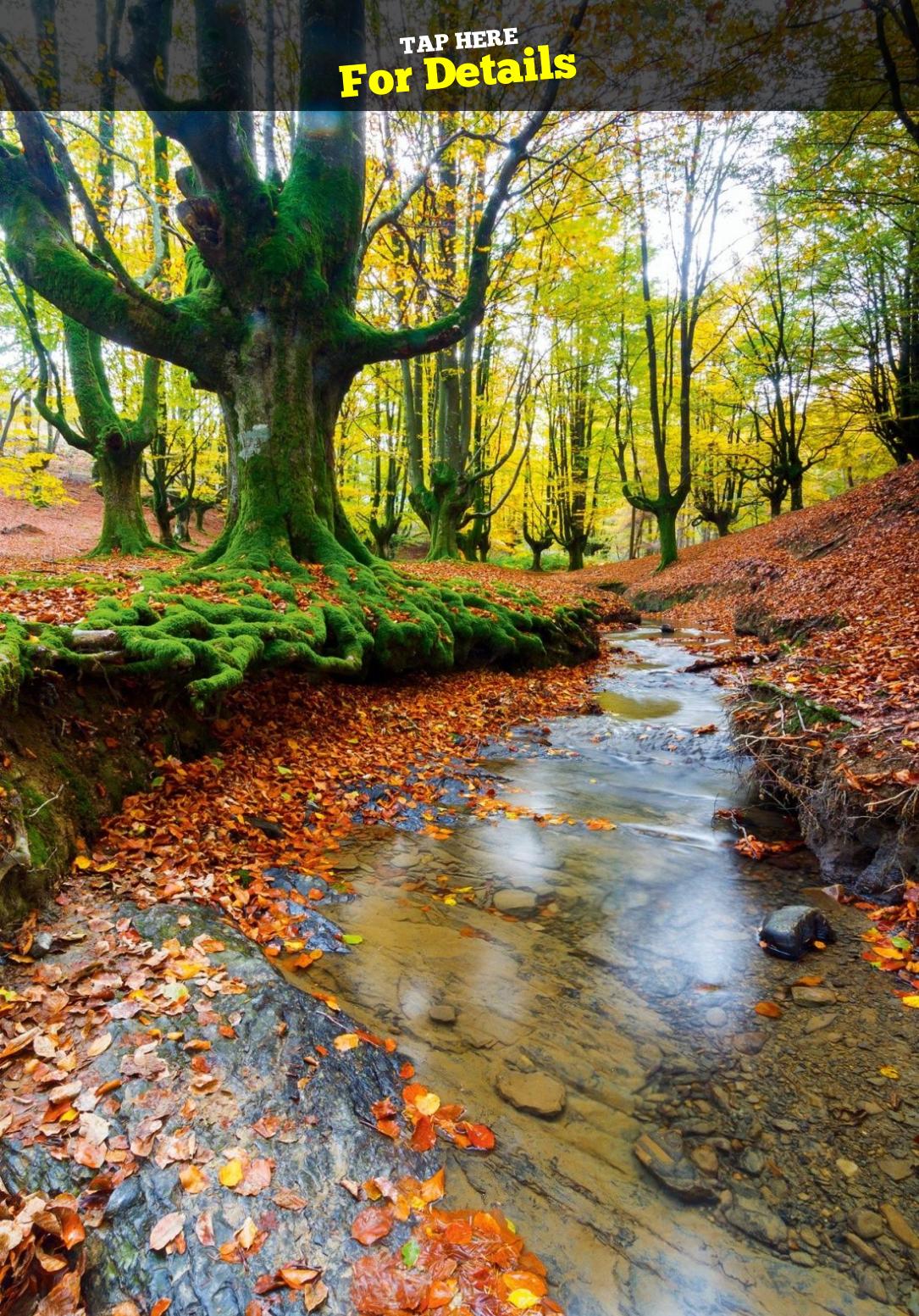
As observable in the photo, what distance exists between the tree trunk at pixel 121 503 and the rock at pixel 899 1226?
15264 mm

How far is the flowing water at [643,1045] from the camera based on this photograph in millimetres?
1883

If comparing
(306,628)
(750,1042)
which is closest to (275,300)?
(306,628)

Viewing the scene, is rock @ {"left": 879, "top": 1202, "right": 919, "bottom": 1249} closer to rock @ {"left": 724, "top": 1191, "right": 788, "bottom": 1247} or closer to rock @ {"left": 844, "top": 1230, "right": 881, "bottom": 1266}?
rock @ {"left": 844, "top": 1230, "right": 881, "bottom": 1266}

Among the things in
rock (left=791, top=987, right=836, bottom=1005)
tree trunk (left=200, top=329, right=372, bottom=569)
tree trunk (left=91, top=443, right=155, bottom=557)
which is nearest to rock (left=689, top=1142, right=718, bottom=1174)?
rock (left=791, top=987, right=836, bottom=1005)

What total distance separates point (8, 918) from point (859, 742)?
16.3 ft

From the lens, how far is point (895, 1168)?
210cm

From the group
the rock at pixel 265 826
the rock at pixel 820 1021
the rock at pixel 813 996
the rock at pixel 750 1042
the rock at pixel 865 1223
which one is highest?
the rock at pixel 265 826

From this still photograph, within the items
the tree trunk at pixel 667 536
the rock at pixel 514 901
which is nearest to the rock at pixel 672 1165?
the rock at pixel 514 901

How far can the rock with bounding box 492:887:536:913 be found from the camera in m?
3.72

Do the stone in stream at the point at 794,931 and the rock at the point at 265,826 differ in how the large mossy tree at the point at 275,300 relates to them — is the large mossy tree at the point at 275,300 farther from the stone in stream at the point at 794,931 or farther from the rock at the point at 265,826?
the stone in stream at the point at 794,931

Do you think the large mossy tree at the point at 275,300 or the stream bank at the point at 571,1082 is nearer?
the stream bank at the point at 571,1082

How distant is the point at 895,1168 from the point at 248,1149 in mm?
2267

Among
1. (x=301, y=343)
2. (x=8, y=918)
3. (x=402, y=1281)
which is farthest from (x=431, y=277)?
(x=402, y=1281)

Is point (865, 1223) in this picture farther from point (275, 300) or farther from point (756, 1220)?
point (275, 300)
